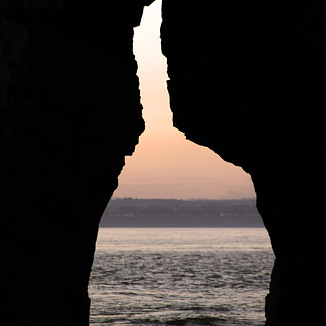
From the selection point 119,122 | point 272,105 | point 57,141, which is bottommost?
point 57,141

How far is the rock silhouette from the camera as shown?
28.9ft

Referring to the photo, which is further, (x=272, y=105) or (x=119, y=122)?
(x=119, y=122)

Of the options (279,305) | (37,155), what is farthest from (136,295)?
(37,155)

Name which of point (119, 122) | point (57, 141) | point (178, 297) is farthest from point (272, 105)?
point (178, 297)

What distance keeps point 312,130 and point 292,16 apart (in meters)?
1.77

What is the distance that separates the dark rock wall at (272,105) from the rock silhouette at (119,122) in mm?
21

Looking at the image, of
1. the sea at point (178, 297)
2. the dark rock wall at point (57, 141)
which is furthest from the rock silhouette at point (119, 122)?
the sea at point (178, 297)

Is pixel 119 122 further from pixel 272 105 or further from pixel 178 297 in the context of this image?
pixel 178 297

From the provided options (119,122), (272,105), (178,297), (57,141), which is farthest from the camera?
(178,297)

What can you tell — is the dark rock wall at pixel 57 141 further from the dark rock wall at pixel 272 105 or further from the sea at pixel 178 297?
the sea at pixel 178 297

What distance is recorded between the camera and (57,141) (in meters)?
9.29

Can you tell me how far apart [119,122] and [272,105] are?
2.63 metres

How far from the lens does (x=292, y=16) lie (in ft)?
30.1

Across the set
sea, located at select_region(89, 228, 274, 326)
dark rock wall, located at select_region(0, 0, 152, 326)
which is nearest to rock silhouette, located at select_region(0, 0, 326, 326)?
dark rock wall, located at select_region(0, 0, 152, 326)
